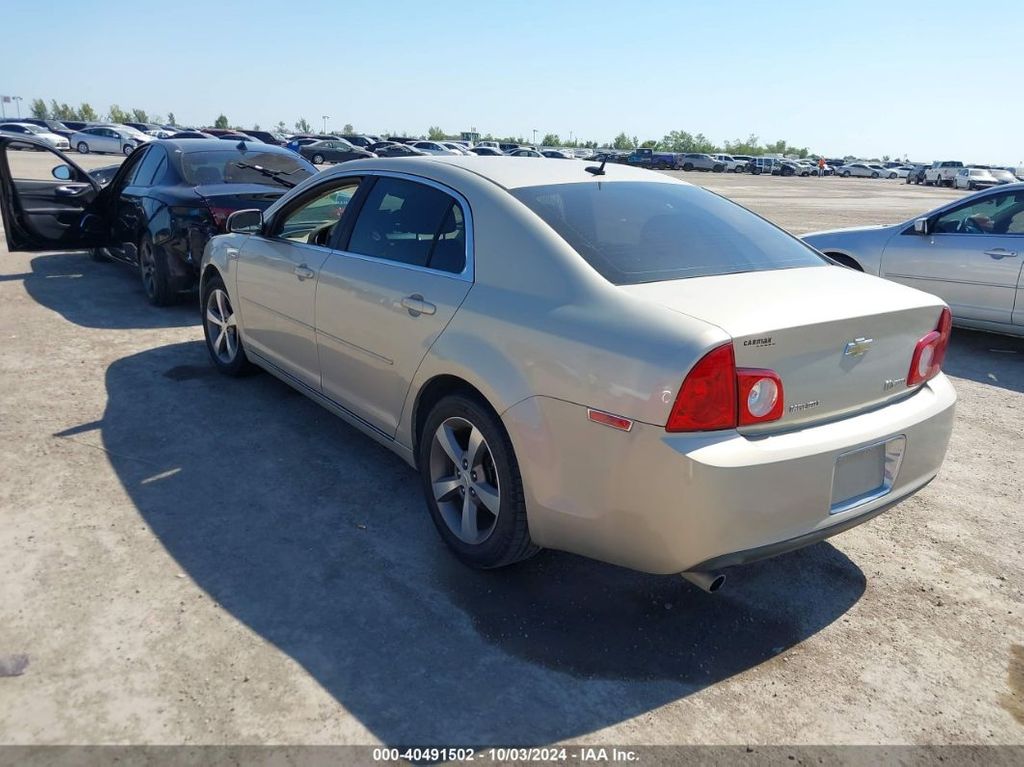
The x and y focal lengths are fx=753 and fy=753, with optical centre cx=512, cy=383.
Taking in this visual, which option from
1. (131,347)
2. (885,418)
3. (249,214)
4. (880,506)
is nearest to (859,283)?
(885,418)

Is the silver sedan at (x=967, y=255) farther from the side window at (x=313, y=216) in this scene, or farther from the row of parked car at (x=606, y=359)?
the side window at (x=313, y=216)

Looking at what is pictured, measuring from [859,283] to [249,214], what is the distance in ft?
12.4

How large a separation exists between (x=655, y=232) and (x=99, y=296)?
6892 millimetres

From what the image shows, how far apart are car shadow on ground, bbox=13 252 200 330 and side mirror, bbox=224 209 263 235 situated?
2374 millimetres

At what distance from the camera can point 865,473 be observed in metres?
2.82

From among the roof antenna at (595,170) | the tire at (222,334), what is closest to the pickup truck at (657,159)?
the tire at (222,334)

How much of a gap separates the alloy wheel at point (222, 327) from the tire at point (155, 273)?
204cm

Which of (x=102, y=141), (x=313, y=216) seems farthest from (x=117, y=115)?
(x=313, y=216)

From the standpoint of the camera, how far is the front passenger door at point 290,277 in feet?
14.2

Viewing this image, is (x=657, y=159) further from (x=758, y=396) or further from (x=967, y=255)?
(x=758, y=396)

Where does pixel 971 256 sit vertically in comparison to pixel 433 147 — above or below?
below

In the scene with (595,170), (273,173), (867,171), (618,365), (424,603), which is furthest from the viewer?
(867,171)

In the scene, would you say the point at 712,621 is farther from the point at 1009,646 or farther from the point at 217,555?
the point at 217,555

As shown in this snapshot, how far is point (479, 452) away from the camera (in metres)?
3.18
